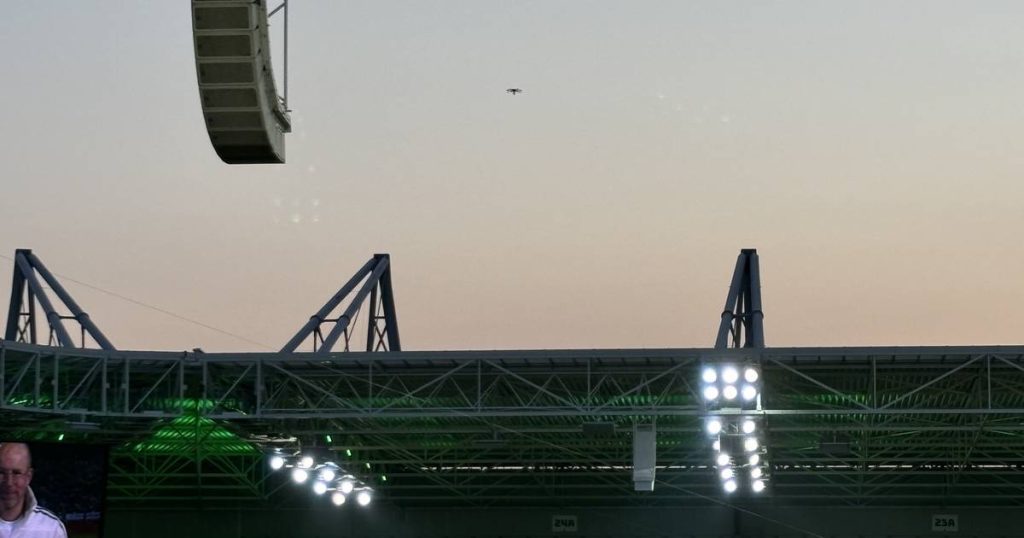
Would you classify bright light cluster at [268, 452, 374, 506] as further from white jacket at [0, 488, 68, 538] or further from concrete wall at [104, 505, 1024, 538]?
white jacket at [0, 488, 68, 538]

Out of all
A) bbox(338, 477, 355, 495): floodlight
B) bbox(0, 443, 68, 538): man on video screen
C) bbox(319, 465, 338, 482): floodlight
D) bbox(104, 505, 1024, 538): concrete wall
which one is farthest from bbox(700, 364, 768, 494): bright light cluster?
bbox(0, 443, 68, 538): man on video screen

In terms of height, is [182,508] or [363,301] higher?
[363,301]

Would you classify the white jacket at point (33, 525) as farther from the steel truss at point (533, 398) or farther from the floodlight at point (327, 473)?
the floodlight at point (327, 473)

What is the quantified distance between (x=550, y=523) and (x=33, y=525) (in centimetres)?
2760

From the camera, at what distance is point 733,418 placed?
4138 cm

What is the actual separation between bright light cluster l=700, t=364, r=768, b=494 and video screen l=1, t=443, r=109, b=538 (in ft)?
45.1

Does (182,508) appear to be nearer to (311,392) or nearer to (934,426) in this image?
(311,392)

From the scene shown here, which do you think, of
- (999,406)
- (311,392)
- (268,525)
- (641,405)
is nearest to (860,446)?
(999,406)

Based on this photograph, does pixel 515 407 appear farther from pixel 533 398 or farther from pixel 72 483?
pixel 72 483

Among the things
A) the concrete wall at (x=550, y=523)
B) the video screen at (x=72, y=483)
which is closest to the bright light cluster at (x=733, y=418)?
the concrete wall at (x=550, y=523)

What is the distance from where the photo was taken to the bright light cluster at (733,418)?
131 ft

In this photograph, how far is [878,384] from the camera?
42.2 m

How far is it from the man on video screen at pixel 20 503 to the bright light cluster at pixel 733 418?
15118 millimetres

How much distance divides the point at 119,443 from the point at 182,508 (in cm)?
985
